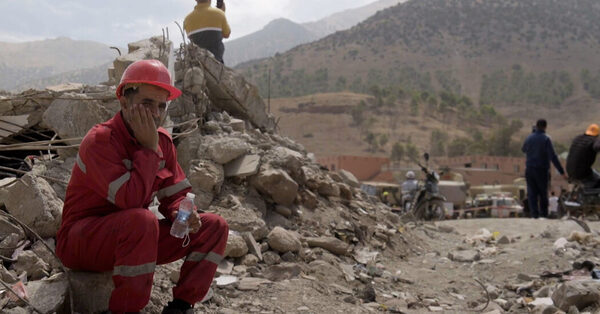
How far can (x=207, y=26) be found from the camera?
6.36 meters

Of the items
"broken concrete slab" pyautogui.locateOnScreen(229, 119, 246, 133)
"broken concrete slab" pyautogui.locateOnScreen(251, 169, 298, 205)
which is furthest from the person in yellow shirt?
"broken concrete slab" pyautogui.locateOnScreen(251, 169, 298, 205)

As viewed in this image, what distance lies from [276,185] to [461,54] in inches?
2971

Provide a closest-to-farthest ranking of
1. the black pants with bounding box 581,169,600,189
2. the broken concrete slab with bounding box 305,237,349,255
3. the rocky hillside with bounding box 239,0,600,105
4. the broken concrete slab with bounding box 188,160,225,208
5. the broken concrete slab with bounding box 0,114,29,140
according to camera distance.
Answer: the broken concrete slab with bounding box 0,114,29,140 < the broken concrete slab with bounding box 188,160,225,208 < the broken concrete slab with bounding box 305,237,349,255 < the black pants with bounding box 581,169,600,189 < the rocky hillside with bounding box 239,0,600,105

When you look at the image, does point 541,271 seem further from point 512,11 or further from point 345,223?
point 512,11

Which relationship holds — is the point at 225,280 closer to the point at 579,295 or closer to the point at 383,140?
the point at 579,295

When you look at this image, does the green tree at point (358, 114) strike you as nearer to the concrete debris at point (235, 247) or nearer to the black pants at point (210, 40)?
the black pants at point (210, 40)

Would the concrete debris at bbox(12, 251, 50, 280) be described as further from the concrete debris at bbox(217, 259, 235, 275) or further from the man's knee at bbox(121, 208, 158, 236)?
the concrete debris at bbox(217, 259, 235, 275)

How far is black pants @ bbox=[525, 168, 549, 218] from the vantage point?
816 centimetres

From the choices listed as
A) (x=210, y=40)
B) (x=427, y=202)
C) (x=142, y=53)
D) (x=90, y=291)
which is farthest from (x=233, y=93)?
(x=427, y=202)

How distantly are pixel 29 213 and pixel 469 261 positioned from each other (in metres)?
4.43

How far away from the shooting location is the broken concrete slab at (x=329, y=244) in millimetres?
4516

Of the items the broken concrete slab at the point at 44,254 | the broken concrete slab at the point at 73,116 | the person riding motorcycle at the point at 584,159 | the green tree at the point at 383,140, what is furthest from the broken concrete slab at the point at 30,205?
the green tree at the point at 383,140

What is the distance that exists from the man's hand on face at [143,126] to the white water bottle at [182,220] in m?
0.27

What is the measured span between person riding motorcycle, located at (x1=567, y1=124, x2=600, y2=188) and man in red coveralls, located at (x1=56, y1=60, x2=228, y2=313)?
A: 6815 millimetres
